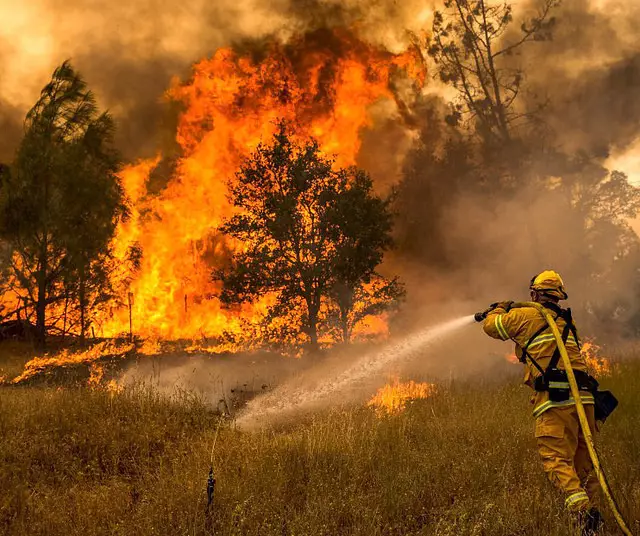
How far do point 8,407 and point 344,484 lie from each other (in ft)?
18.2

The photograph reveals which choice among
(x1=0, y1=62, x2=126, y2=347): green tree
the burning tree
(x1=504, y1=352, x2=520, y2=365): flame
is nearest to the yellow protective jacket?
the burning tree

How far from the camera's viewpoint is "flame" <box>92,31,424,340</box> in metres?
20.4

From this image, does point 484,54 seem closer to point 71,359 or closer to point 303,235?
point 303,235

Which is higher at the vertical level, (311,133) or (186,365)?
(311,133)

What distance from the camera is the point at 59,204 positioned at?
15.2 metres

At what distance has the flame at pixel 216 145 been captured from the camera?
66.9ft

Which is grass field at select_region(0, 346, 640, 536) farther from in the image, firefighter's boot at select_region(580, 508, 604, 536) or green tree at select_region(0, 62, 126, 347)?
green tree at select_region(0, 62, 126, 347)

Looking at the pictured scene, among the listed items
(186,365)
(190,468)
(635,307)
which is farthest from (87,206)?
(635,307)

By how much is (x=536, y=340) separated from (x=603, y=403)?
71cm

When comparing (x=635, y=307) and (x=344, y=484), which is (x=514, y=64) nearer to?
(x=635, y=307)

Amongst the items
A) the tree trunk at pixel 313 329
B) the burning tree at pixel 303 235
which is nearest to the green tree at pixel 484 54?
the burning tree at pixel 303 235

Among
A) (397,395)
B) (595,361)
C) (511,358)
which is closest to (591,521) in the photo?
(397,395)

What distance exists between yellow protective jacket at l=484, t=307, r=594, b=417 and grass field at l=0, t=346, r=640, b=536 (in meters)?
0.81

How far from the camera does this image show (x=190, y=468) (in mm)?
5438
